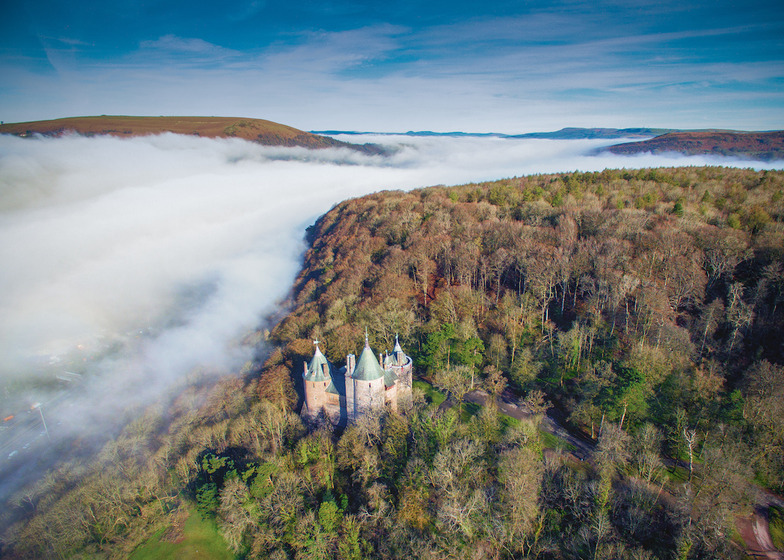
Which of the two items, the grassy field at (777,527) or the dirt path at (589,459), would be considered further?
the grassy field at (777,527)

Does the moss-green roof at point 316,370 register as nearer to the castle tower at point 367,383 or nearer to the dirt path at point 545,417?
the castle tower at point 367,383

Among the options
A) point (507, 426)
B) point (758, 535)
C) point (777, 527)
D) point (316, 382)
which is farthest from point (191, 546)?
point (777, 527)

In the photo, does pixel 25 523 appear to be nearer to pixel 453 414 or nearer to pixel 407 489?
pixel 407 489

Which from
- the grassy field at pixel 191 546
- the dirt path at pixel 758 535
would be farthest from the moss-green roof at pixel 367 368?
the dirt path at pixel 758 535

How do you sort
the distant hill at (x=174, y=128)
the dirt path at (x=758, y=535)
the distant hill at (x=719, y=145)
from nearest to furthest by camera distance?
the dirt path at (x=758, y=535) → the distant hill at (x=719, y=145) → the distant hill at (x=174, y=128)

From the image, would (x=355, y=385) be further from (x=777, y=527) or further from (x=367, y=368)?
(x=777, y=527)

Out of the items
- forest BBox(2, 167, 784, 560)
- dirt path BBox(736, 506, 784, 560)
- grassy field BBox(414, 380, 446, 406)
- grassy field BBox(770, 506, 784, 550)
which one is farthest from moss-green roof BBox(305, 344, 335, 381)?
grassy field BBox(770, 506, 784, 550)

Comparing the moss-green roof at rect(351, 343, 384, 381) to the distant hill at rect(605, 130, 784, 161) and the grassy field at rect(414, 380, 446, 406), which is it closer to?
the grassy field at rect(414, 380, 446, 406)
